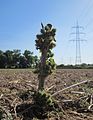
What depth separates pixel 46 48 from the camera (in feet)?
40.9

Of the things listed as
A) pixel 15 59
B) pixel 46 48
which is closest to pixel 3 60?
pixel 15 59

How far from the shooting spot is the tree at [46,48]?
12.3 m

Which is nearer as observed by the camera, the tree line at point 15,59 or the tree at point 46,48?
the tree at point 46,48

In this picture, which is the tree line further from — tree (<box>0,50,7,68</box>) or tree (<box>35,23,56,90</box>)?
tree (<box>35,23,56,90</box>)

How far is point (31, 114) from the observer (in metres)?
11.3

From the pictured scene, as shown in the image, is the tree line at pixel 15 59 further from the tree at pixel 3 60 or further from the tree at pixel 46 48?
the tree at pixel 46 48

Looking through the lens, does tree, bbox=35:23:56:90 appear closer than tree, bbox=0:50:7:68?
Yes

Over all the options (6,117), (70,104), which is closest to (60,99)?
(70,104)

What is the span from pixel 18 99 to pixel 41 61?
5.69 ft

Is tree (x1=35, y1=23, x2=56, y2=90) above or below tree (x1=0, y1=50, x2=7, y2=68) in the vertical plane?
below

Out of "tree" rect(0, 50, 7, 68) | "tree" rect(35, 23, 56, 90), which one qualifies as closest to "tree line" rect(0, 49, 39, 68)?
"tree" rect(0, 50, 7, 68)

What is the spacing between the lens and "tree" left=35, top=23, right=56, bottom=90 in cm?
1227

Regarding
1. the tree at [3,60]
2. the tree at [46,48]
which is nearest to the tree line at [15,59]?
the tree at [3,60]

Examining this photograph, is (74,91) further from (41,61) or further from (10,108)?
(10,108)
